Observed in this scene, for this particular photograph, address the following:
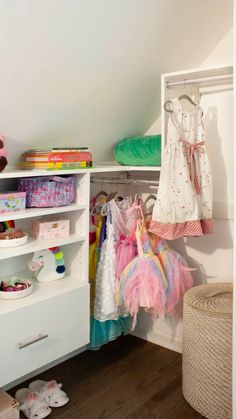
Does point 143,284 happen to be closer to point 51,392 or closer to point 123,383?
point 123,383

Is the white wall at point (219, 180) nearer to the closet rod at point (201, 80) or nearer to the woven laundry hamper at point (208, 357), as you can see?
the closet rod at point (201, 80)

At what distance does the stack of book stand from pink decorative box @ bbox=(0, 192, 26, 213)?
0.58 ft

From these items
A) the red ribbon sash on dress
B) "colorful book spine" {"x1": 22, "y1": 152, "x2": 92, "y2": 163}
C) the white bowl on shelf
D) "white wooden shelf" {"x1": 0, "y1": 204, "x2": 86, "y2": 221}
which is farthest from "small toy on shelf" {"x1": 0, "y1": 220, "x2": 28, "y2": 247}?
the red ribbon sash on dress

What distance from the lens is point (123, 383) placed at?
91.1 inches

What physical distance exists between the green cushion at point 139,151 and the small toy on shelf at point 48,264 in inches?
25.4

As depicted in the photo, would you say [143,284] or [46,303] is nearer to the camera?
[46,303]

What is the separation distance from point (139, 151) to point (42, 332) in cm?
107

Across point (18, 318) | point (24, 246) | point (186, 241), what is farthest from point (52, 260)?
point (186, 241)

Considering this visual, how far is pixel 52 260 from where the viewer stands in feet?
7.34

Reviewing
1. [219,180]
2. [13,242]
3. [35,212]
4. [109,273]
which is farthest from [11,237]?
[219,180]

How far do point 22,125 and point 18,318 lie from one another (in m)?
0.87

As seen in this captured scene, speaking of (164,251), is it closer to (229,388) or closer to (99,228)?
(99,228)

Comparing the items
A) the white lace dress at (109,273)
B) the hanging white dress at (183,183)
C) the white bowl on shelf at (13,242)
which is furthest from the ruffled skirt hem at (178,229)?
the white bowl on shelf at (13,242)

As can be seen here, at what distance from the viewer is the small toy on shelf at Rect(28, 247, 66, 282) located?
7.17 feet
